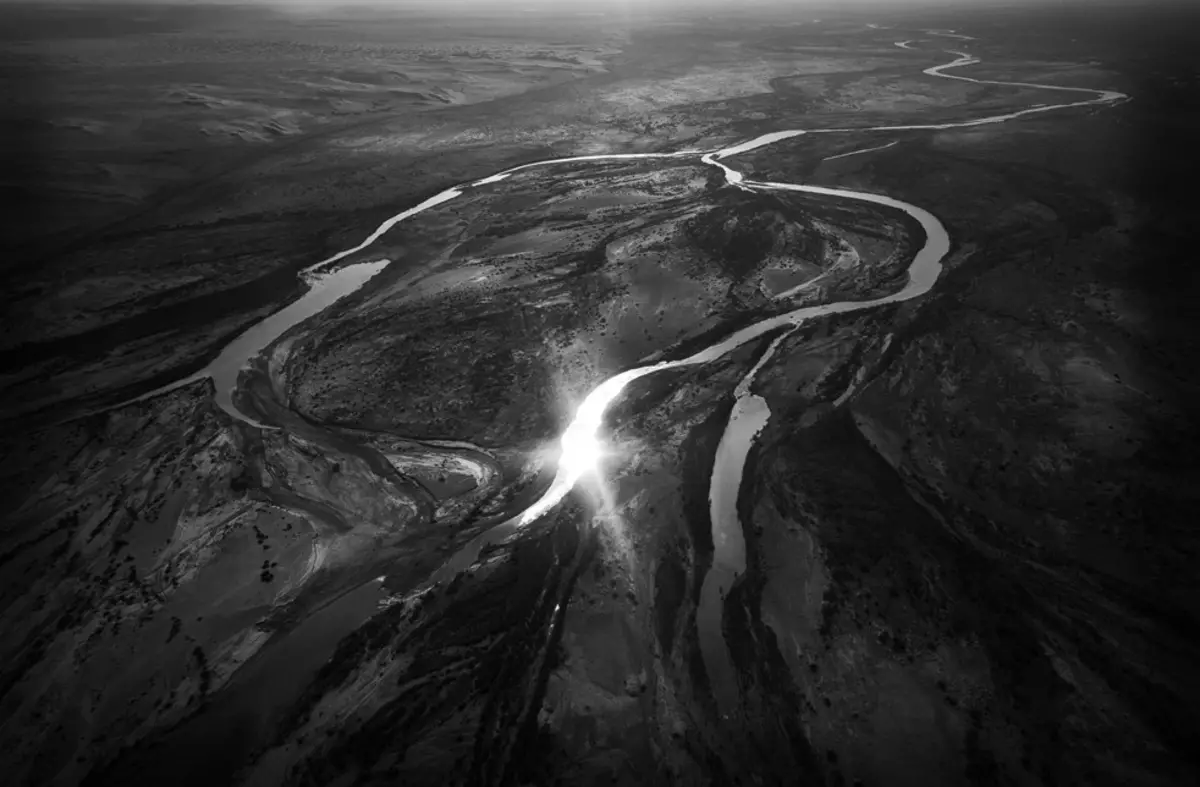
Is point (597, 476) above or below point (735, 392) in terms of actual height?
below

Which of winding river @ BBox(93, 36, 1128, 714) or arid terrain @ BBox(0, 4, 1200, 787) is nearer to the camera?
arid terrain @ BBox(0, 4, 1200, 787)

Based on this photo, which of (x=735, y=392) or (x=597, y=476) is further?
(x=735, y=392)

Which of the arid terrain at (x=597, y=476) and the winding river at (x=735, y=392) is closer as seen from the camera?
the arid terrain at (x=597, y=476)

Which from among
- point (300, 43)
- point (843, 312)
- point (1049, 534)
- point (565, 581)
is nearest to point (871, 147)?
point (843, 312)

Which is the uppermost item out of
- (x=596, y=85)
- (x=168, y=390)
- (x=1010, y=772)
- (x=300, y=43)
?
(x=300, y=43)

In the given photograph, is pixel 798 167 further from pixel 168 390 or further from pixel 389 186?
pixel 168 390
